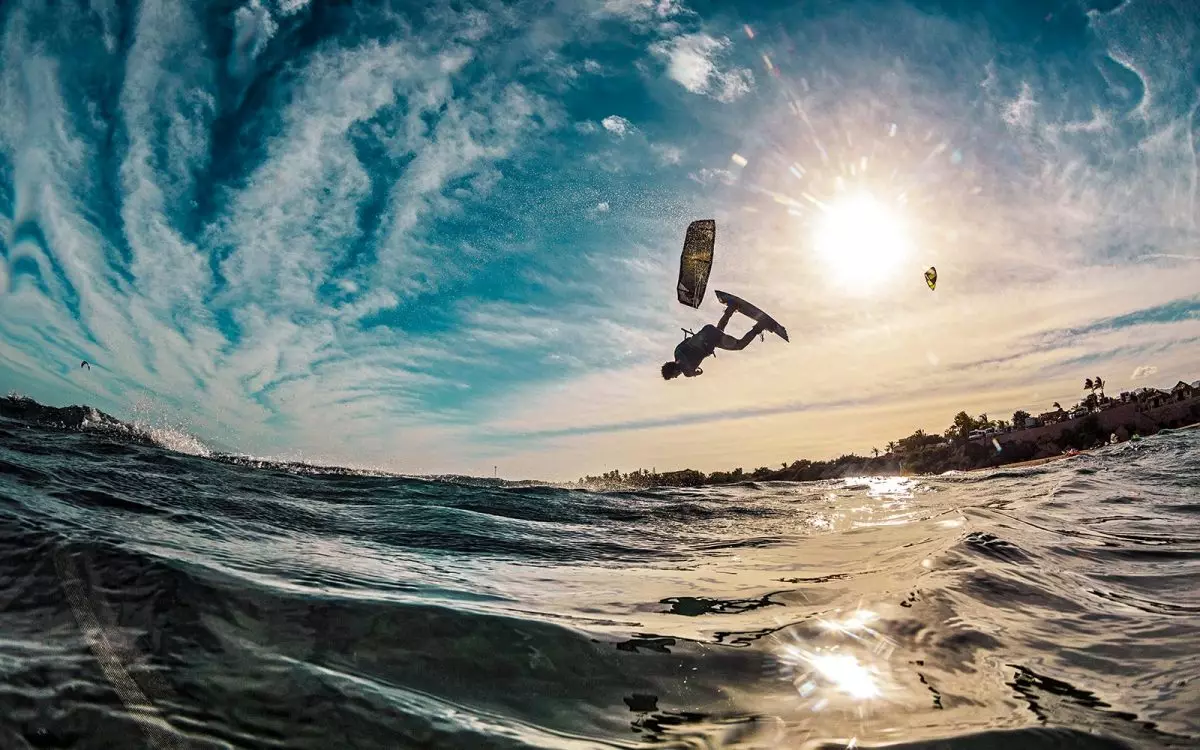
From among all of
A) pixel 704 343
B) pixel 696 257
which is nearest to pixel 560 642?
pixel 704 343

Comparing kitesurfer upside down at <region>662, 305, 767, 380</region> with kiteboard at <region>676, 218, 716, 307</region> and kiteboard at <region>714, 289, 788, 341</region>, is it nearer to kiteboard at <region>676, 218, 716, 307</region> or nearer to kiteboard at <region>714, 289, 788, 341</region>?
kiteboard at <region>714, 289, 788, 341</region>

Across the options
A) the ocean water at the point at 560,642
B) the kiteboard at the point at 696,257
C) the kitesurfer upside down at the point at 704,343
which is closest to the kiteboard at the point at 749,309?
the kitesurfer upside down at the point at 704,343

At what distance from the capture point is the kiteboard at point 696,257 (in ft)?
50.4

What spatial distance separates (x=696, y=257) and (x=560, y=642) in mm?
14082

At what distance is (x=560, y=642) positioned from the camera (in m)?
2.40

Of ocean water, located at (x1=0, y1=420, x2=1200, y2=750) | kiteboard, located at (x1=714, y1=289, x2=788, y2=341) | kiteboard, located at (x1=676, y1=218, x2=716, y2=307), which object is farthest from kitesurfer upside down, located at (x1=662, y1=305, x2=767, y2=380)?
ocean water, located at (x1=0, y1=420, x2=1200, y2=750)

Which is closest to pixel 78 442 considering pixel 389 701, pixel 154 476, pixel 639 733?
pixel 154 476

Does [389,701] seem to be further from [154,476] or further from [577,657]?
[154,476]

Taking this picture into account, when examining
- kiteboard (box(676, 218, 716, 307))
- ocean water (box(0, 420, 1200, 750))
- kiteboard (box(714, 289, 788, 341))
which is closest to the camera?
ocean water (box(0, 420, 1200, 750))

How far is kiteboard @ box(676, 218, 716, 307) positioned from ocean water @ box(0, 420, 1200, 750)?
36.4ft

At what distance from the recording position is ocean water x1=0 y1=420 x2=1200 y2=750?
64.9 inches

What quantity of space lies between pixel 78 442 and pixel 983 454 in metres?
74.9

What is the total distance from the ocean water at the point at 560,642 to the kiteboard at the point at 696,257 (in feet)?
36.4

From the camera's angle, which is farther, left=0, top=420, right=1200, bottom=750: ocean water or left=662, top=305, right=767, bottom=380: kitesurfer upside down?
left=662, top=305, right=767, bottom=380: kitesurfer upside down
